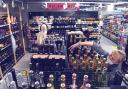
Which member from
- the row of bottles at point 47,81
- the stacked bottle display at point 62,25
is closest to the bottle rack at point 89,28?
the stacked bottle display at point 62,25

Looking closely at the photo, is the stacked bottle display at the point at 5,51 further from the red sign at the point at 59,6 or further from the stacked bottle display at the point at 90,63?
the stacked bottle display at the point at 90,63

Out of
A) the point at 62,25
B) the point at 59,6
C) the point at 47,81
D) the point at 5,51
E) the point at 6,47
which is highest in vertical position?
the point at 59,6

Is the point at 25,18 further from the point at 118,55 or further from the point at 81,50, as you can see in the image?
the point at 118,55

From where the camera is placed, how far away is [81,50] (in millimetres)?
2740

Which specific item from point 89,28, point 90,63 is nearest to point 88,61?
point 90,63

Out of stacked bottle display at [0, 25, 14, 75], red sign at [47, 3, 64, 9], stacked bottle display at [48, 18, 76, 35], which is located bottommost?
stacked bottle display at [0, 25, 14, 75]

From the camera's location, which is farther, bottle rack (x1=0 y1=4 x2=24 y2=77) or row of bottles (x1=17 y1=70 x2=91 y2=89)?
bottle rack (x1=0 y1=4 x2=24 y2=77)

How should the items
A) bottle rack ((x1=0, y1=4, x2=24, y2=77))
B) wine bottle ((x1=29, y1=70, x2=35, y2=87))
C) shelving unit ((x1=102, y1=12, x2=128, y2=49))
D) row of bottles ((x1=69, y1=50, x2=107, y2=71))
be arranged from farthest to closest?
shelving unit ((x1=102, y1=12, x2=128, y2=49))
bottle rack ((x1=0, y1=4, x2=24, y2=77))
row of bottles ((x1=69, y1=50, x2=107, y2=71))
wine bottle ((x1=29, y1=70, x2=35, y2=87))

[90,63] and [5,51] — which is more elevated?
[90,63]

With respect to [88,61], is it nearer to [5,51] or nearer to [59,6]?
[5,51]

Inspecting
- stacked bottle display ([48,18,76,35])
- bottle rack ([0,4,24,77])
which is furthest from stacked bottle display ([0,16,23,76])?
stacked bottle display ([48,18,76,35])

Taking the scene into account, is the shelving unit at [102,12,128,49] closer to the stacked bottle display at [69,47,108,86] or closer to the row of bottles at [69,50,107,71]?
the stacked bottle display at [69,47,108,86]

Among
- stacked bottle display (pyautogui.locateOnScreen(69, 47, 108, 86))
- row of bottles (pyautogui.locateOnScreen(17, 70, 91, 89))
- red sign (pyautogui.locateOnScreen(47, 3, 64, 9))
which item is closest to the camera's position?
row of bottles (pyautogui.locateOnScreen(17, 70, 91, 89))

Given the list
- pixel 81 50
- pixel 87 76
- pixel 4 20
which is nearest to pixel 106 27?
pixel 4 20
